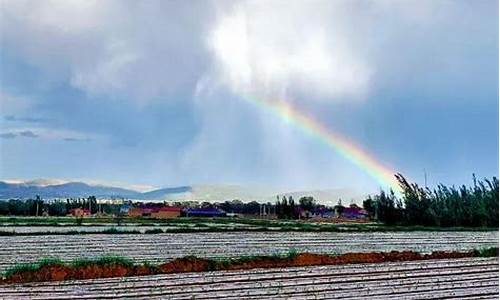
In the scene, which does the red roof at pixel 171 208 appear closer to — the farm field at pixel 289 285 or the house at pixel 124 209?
the house at pixel 124 209

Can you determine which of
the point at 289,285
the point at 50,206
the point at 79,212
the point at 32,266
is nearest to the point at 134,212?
the point at 79,212

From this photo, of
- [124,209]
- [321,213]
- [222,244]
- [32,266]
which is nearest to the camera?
[32,266]

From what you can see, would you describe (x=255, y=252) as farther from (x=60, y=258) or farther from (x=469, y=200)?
(x=469, y=200)

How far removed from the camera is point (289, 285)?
357cm

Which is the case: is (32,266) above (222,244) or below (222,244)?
below

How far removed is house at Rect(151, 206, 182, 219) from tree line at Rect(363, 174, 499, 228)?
112 cm

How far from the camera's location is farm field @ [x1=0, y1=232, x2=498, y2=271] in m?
4.57

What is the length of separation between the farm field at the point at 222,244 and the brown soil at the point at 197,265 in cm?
18

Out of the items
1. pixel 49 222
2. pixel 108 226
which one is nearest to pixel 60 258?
pixel 49 222

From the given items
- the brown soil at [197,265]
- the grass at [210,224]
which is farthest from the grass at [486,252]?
the grass at [210,224]

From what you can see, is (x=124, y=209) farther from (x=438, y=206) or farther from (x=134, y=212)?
(x=438, y=206)

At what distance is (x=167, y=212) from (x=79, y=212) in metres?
0.51

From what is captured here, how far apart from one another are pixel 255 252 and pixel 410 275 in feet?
3.63

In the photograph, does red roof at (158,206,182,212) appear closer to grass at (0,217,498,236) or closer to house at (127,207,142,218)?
house at (127,207,142,218)
